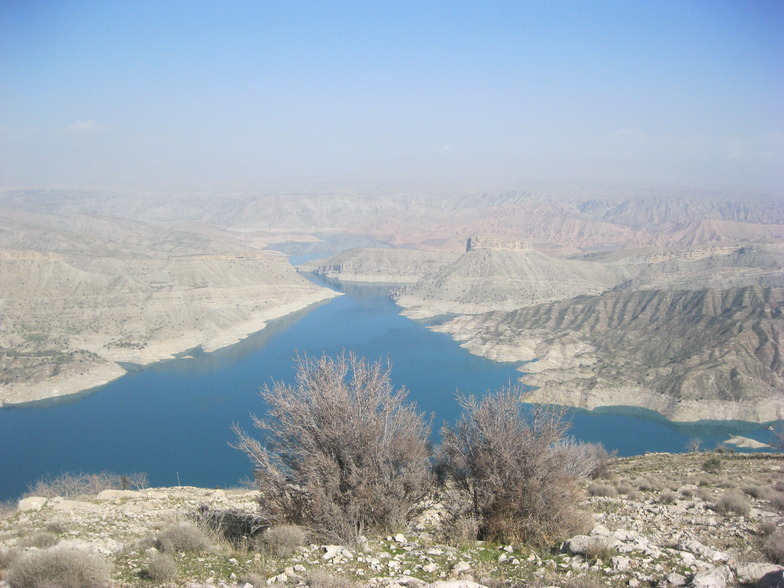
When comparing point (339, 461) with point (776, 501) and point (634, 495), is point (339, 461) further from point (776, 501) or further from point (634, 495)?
point (776, 501)

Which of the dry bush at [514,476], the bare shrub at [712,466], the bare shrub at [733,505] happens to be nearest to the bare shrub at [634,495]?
the bare shrub at [733,505]

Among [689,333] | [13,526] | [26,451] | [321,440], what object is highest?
[321,440]

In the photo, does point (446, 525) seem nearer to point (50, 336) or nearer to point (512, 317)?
point (50, 336)

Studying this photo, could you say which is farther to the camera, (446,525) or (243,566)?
(446,525)

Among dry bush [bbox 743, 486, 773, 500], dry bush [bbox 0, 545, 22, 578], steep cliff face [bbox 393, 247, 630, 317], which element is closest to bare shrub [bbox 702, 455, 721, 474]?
dry bush [bbox 743, 486, 773, 500]

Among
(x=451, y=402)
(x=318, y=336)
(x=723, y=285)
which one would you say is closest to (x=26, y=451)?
(x=451, y=402)

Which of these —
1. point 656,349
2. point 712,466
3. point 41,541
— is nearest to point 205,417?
point 712,466
